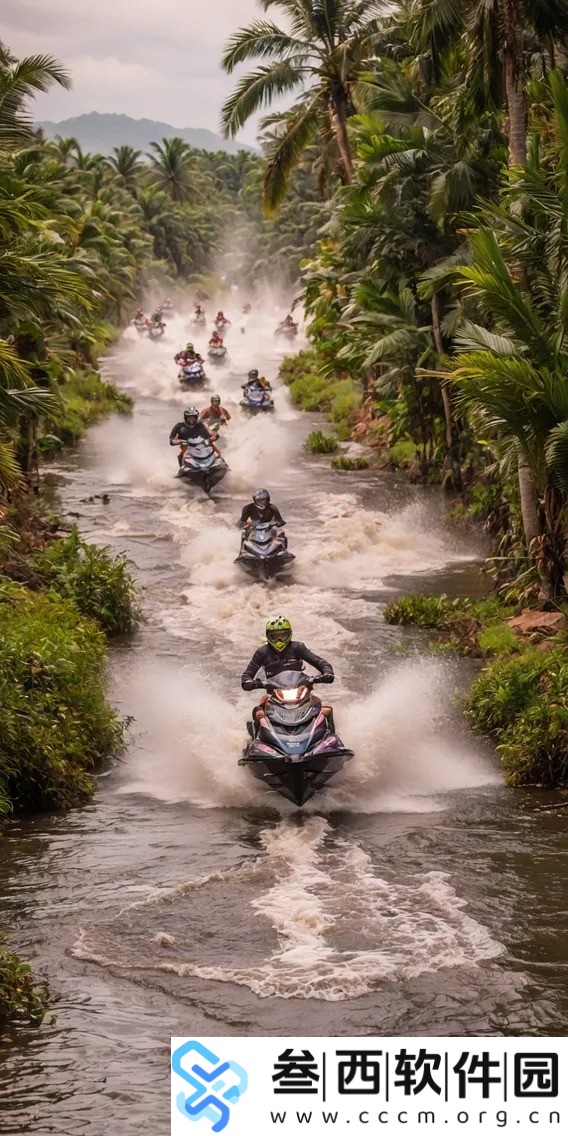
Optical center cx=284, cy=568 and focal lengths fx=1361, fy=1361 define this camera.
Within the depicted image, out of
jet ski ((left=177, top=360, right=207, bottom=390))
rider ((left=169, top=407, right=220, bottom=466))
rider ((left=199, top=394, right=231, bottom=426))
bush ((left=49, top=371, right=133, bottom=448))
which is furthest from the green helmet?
jet ski ((left=177, top=360, right=207, bottom=390))

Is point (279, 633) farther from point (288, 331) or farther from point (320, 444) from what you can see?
point (288, 331)

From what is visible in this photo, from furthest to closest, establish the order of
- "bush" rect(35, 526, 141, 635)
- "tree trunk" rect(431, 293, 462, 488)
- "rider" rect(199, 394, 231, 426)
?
"rider" rect(199, 394, 231, 426), "tree trunk" rect(431, 293, 462, 488), "bush" rect(35, 526, 141, 635)

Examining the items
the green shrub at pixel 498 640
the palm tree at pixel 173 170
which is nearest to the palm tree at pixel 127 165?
the palm tree at pixel 173 170

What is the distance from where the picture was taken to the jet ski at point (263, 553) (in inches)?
818

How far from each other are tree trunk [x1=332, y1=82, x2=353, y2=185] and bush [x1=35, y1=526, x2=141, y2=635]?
590 inches

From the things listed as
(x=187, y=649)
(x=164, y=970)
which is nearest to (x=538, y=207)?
(x=187, y=649)

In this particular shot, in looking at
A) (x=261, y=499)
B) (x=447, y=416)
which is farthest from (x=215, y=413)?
(x=261, y=499)

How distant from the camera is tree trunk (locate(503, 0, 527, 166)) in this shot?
16.6 m

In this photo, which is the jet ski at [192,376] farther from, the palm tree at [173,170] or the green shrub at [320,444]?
the palm tree at [173,170]

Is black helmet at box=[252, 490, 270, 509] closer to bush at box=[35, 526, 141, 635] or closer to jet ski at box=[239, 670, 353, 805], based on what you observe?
bush at box=[35, 526, 141, 635]

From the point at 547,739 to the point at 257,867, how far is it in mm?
3268

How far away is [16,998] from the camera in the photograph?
27.8ft

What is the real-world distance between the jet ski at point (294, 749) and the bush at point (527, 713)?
5.71ft

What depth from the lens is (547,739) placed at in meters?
12.7
